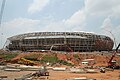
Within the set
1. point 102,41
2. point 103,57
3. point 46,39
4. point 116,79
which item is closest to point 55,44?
point 46,39

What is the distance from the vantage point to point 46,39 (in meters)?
89.5

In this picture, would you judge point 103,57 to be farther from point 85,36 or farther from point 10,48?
point 10,48

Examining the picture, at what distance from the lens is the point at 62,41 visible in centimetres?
8912

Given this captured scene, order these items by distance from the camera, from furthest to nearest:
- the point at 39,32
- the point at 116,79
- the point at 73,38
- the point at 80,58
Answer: the point at 39,32 < the point at 73,38 < the point at 80,58 < the point at 116,79

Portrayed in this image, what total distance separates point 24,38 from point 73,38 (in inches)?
720

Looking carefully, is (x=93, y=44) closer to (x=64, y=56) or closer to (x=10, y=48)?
(x=64, y=56)

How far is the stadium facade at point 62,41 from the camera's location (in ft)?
292

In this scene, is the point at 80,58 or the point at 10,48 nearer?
the point at 80,58

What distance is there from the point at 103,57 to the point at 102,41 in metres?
22.2

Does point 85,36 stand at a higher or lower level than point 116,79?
higher

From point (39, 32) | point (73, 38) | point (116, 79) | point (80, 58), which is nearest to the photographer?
point (116, 79)

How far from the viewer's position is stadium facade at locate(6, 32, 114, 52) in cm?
8894

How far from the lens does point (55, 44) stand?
293 ft

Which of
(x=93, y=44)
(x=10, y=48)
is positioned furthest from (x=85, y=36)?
(x=10, y=48)
